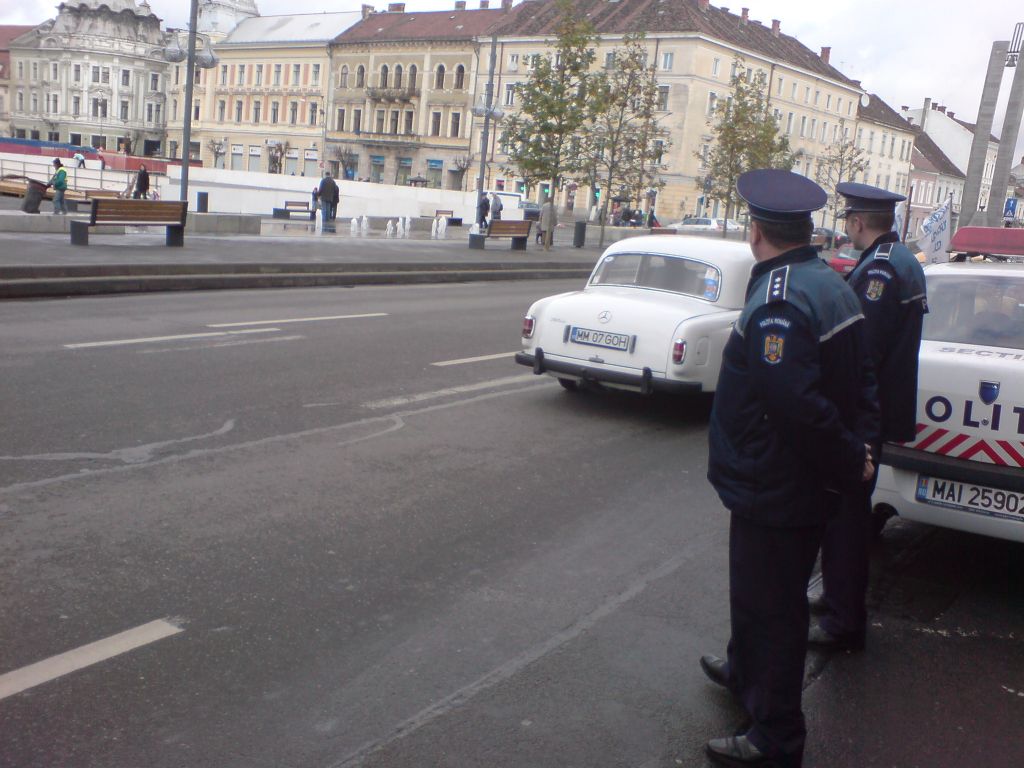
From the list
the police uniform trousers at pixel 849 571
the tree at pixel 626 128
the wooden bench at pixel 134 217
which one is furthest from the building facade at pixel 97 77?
the police uniform trousers at pixel 849 571

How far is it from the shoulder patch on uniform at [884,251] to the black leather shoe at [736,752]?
226 cm

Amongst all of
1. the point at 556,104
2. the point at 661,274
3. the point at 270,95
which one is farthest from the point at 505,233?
the point at 270,95

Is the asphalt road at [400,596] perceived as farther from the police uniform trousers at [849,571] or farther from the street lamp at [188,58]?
the street lamp at [188,58]

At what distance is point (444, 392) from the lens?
979 cm

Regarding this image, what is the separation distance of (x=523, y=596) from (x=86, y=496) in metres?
2.55

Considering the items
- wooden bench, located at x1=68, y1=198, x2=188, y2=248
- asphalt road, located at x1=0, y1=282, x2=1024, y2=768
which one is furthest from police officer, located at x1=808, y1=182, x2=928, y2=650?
wooden bench, located at x1=68, y1=198, x2=188, y2=248

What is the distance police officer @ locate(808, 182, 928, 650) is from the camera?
4.69 m

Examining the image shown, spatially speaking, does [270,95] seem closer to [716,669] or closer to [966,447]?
[966,447]

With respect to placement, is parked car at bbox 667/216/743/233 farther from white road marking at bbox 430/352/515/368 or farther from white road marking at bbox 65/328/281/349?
white road marking at bbox 65/328/281/349

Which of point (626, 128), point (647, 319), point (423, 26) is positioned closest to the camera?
point (647, 319)

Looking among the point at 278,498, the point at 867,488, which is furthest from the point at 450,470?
the point at 867,488

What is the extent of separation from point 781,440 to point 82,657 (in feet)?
8.59

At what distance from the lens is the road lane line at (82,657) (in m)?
3.87


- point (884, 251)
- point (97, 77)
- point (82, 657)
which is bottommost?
point (82, 657)
